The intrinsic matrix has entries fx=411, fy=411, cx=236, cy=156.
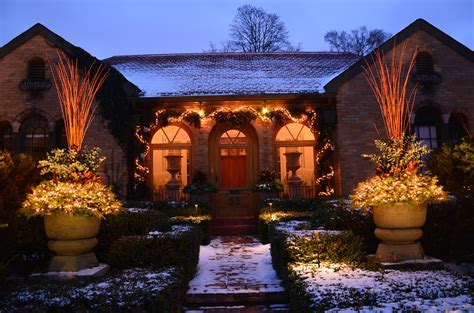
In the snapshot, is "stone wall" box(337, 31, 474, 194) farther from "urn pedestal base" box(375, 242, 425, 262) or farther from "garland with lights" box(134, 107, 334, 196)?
"urn pedestal base" box(375, 242, 425, 262)

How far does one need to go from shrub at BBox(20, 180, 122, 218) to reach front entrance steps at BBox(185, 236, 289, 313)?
1.92 m

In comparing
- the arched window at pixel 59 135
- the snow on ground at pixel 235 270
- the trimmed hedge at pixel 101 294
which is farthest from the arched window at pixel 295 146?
the trimmed hedge at pixel 101 294

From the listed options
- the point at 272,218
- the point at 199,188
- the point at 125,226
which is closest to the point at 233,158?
the point at 199,188

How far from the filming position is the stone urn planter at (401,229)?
242 inches

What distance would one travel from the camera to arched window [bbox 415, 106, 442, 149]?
13508 millimetres

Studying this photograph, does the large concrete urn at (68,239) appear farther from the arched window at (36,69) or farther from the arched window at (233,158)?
the arched window at (36,69)

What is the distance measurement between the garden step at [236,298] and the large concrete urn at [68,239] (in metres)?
1.70

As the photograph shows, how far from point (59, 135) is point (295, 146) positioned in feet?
25.8

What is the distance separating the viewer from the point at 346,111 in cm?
1306

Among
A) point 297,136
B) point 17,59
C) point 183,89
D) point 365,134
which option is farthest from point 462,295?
point 17,59

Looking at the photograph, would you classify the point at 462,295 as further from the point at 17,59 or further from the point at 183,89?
the point at 17,59

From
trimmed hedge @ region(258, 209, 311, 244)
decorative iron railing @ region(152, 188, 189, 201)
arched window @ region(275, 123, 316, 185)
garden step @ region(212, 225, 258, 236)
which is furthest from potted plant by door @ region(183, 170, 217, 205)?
arched window @ region(275, 123, 316, 185)

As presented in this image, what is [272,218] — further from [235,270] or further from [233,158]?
[233,158]

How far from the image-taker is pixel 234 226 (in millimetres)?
12812
